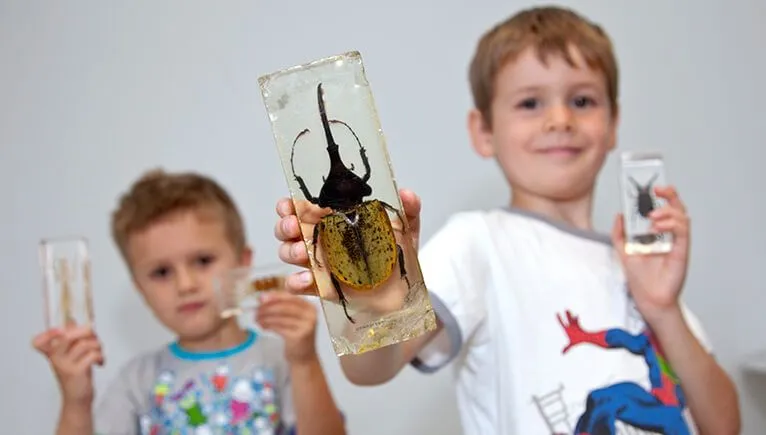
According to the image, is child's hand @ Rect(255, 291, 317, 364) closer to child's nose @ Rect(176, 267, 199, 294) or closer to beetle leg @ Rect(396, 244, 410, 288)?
child's nose @ Rect(176, 267, 199, 294)

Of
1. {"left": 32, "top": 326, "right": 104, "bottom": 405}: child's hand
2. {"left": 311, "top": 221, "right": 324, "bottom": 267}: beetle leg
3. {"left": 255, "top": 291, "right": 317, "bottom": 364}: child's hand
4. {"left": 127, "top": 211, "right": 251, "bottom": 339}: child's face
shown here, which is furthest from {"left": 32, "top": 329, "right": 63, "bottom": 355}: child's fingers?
{"left": 311, "top": 221, "right": 324, "bottom": 267}: beetle leg

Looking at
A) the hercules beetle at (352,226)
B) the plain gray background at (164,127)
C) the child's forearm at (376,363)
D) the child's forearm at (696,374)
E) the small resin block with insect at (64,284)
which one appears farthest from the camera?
the plain gray background at (164,127)

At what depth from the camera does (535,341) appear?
2.52 ft

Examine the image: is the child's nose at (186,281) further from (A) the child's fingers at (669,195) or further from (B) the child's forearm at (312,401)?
(A) the child's fingers at (669,195)

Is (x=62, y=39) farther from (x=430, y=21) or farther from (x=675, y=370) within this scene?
(x=675, y=370)

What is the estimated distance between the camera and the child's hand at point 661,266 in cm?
81

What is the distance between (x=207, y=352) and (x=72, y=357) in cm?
15

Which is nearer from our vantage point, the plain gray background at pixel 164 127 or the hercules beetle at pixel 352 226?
the hercules beetle at pixel 352 226

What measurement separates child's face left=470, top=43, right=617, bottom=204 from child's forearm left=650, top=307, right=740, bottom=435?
0.56 feet

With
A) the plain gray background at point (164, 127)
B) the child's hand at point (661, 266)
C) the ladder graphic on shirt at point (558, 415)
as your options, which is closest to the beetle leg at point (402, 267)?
the ladder graphic on shirt at point (558, 415)

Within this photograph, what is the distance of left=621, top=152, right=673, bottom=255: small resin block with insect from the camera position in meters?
0.84

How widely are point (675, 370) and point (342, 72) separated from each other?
19.4 inches

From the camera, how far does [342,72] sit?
1.77 ft

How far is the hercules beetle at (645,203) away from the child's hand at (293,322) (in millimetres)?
362
